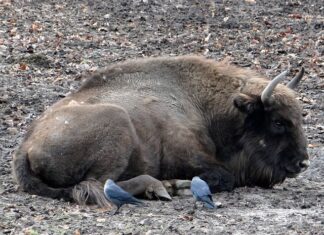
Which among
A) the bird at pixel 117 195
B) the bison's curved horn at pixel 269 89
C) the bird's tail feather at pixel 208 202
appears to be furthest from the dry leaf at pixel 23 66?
the bird's tail feather at pixel 208 202

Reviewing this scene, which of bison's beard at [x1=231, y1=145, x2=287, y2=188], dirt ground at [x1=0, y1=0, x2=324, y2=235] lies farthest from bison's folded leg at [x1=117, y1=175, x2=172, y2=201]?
bison's beard at [x1=231, y1=145, x2=287, y2=188]

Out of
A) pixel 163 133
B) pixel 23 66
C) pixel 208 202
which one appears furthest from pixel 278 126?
pixel 23 66

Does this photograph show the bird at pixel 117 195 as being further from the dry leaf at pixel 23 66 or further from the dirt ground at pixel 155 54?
the dry leaf at pixel 23 66

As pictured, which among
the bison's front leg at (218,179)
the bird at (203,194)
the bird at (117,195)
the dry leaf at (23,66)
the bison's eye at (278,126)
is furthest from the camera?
the dry leaf at (23,66)

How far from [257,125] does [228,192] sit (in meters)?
0.75

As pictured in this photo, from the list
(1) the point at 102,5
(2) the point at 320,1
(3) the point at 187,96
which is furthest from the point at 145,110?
(2) the point at 320,1

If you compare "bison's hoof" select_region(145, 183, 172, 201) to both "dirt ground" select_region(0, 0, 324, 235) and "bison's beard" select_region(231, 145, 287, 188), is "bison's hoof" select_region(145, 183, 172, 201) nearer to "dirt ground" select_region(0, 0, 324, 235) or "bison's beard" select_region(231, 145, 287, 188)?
"dirt ground" select_region(0, 0, 324, 235)

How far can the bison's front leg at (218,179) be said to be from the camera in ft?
26.3

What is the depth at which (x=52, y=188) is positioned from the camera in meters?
7.50

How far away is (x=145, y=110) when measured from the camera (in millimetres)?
8141

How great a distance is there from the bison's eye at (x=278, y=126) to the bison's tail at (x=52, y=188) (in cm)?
182

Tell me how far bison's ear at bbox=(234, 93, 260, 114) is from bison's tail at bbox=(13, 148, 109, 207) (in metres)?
1.62

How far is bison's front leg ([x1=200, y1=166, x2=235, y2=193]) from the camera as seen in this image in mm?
8016

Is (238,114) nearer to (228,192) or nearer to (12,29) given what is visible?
(228,192)
